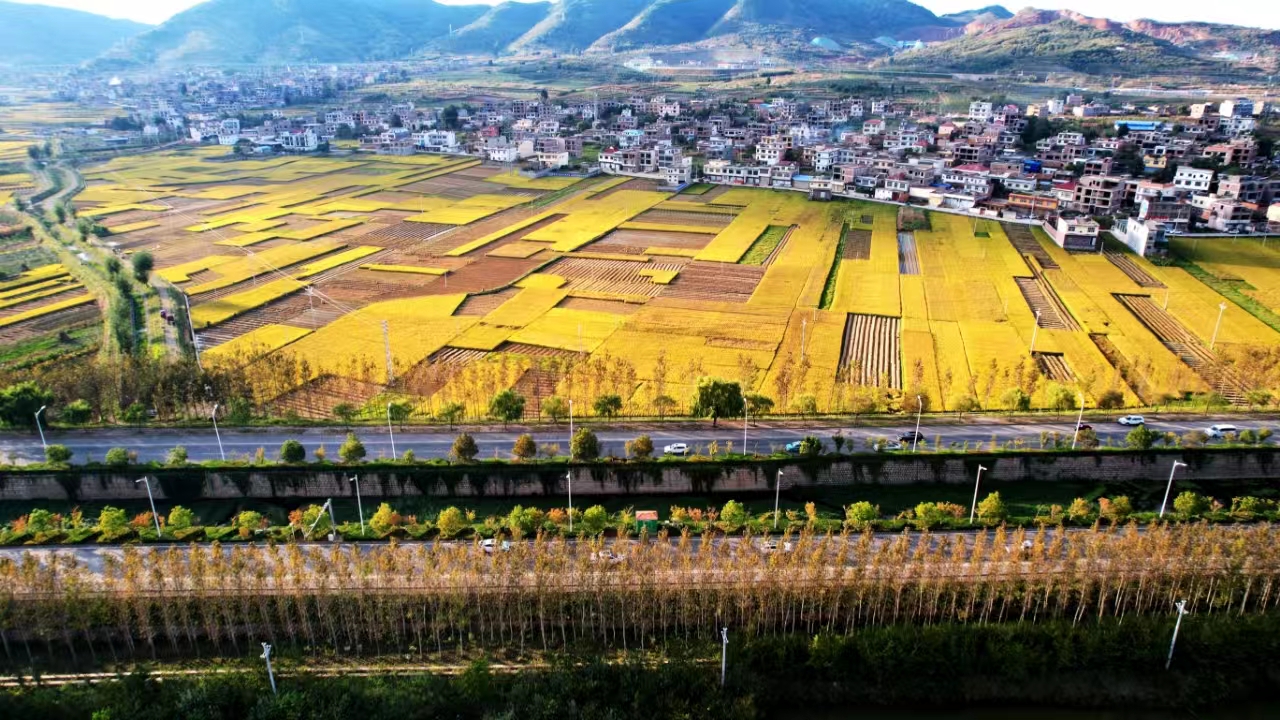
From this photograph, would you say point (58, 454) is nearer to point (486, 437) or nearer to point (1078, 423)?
point (486, 437)

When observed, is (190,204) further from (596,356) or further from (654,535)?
(654,535)

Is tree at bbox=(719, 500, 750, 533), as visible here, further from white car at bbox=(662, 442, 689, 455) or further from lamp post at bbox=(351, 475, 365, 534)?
lamp post at bbox=(351, 475, 365, 534)

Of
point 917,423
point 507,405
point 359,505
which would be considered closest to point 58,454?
point 359,505

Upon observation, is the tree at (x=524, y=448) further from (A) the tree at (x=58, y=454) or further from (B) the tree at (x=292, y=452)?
(A) the tree at (x=58, y=454)

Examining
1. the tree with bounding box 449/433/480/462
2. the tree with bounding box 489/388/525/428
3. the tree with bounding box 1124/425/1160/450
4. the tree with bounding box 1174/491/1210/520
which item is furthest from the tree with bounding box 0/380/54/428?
the tree with bounding box 1124/425/1160/450

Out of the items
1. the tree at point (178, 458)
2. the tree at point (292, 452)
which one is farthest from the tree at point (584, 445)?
the tree at point (178, 458)
